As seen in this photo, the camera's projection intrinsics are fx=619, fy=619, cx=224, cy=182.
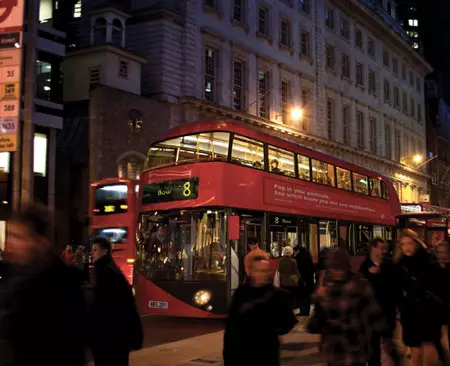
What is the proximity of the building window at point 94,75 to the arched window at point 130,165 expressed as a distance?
3.72m

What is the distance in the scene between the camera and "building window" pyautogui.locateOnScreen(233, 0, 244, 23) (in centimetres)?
3609

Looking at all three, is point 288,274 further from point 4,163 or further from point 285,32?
point 285,32

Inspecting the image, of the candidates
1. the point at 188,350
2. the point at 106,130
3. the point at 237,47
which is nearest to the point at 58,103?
the point at 106,130

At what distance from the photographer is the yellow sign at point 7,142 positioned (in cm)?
1152

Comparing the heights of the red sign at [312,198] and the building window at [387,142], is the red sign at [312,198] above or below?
below

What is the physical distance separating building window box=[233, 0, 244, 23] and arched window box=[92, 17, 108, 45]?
338 inches

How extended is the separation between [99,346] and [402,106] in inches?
2235

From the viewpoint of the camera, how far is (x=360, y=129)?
4994 centimetres

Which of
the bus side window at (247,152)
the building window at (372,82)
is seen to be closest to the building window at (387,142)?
the building window at (372,82)

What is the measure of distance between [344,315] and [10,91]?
336 inches

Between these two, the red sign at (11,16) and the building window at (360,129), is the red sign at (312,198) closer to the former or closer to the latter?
the red sign at (11,16)

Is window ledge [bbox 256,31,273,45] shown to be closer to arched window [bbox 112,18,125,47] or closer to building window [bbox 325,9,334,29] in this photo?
building window [bbox 325,9,334,29]

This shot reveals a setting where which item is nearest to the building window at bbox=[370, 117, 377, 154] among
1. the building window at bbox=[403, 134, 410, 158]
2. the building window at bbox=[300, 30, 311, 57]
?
the building window at bbox=[403, 134, 410, 158]

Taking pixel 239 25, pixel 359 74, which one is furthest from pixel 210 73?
pixel 359 74
